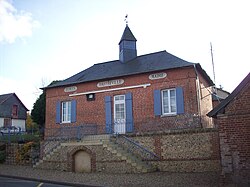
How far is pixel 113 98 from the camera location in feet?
58.1

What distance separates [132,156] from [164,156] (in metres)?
1.57

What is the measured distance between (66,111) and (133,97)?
5383 mm

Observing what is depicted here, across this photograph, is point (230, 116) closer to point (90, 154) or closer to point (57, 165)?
point (90, 154)

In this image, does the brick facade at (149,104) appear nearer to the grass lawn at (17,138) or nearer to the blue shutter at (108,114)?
the blue shutter at (108,114)

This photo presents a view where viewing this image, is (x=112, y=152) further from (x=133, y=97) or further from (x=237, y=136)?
(x=237, y=136)

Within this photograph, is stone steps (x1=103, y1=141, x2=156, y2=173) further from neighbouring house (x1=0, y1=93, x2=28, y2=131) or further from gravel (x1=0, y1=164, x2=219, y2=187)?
neighbouring house (x1=0, y1=93, x2=28, y2=131)

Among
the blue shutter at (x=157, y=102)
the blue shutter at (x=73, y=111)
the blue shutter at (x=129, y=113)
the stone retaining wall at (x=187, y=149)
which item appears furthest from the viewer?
the blue shutter at (x=73, y=111)

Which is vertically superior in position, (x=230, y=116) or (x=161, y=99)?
(x=161, y=99)

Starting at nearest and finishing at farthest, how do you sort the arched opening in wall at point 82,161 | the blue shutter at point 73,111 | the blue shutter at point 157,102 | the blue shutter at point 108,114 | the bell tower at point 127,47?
the arched opening in wall at point 82,161 → the blue shutter at point 157,102 → the blue shutter at point 108,114 → the blue shutter at point 73,111 → the bell tower at point 127,47

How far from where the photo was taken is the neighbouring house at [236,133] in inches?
349

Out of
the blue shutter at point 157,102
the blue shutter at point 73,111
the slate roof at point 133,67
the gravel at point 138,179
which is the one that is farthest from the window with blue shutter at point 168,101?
the blue shutter at point 73,111

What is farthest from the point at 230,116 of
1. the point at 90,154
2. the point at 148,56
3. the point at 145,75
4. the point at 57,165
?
the point at 148,56

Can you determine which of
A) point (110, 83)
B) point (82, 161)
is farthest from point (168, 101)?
point (82, 161)

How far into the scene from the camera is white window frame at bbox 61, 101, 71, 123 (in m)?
19.2
